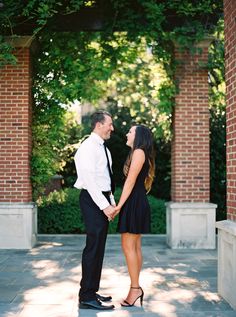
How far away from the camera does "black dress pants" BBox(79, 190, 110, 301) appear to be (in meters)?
4.27

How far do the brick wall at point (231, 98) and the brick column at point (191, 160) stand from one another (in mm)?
3201

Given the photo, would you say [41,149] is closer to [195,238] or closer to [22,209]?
[22,209]

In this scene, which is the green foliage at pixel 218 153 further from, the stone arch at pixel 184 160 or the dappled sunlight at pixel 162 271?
the dappled sunlight at pixel 162 271

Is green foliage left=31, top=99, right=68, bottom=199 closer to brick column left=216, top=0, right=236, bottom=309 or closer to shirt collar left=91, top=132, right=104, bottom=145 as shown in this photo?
shirt collar left=91, top=132, right=104, bottom=145

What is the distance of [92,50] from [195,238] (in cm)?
375

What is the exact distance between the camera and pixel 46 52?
837cm

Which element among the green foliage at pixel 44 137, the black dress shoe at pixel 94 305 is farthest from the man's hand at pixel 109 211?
the green foliage at pixel 44 137

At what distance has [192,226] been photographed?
789cm

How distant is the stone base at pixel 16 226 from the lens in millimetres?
7801

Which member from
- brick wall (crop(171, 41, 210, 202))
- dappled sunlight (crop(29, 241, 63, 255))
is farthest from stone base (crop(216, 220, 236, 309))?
dappled sunlight (crop(29, 241, 63, 255))

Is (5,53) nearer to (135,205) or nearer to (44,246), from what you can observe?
(44,246)

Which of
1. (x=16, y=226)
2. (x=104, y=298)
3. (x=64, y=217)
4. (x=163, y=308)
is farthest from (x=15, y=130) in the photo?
(x=163, y=308)

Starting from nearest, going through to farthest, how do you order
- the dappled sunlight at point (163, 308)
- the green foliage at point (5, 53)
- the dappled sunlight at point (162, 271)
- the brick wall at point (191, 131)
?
the dappled sunlight at point (163, 308) → the dappled sunlight at point (162, 271) → the green foliage at point (5, 53) → the brick wall at point (191, 131)

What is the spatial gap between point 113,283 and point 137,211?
4.68ft
